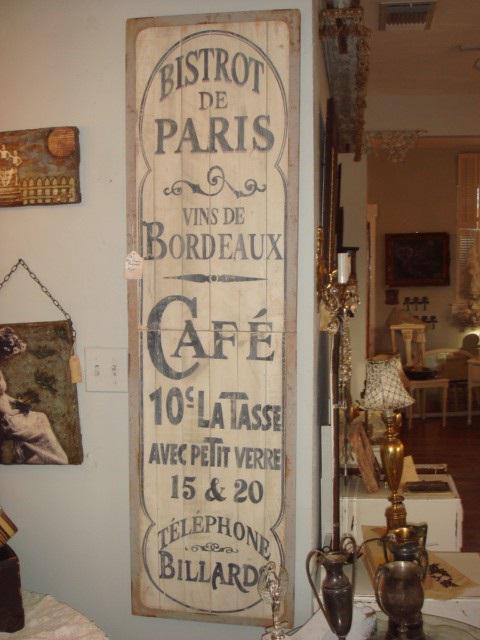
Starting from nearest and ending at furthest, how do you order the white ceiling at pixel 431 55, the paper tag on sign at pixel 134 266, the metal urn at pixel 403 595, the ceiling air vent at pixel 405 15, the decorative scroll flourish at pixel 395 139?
the metal urn at pixel 403 595
the paper tag on sign at pixel 134 266
the ceiling air vent at pixel 405 15
the white ceiling at pixel 431 55
the decorative scroll flourish at pixel 395 139

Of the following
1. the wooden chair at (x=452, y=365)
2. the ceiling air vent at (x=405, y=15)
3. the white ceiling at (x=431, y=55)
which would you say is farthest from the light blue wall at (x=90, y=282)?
the wooden chair at (x=452, y=365)

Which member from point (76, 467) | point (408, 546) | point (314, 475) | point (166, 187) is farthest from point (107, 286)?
point (408, 546)

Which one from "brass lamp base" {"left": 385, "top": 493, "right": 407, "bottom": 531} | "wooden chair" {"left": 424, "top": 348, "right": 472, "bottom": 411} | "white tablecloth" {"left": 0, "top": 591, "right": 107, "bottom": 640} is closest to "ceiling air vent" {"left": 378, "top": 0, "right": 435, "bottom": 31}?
"brass lamp base" {"left": 385, "top": 493, "right": 407, "bottom": 531}

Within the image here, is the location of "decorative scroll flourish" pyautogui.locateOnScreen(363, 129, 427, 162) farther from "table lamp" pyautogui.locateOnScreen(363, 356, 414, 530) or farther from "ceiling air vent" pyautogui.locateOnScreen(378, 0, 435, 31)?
"table lamp" pyautogui.locateOnScreen(363, 356, 414, 530)

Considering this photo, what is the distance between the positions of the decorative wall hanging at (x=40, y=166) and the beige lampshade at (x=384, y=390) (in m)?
1.11

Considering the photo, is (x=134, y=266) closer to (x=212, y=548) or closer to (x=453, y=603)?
(x=212, y=548)

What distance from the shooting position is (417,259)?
7.88m

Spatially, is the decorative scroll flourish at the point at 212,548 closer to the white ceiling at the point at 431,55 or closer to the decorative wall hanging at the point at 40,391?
the decorative wall hanging at the point at 40,391

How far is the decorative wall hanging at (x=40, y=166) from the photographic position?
2.01 meters

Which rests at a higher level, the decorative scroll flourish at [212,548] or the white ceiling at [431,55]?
the white ceiling at [431,55]

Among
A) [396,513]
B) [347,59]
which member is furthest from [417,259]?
[396,513]

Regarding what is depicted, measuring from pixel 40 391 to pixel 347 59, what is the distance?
1.60m

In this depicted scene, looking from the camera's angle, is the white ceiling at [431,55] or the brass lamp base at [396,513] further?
the white ceiling at [431,55]

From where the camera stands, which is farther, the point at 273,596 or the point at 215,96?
the point at 215,96
